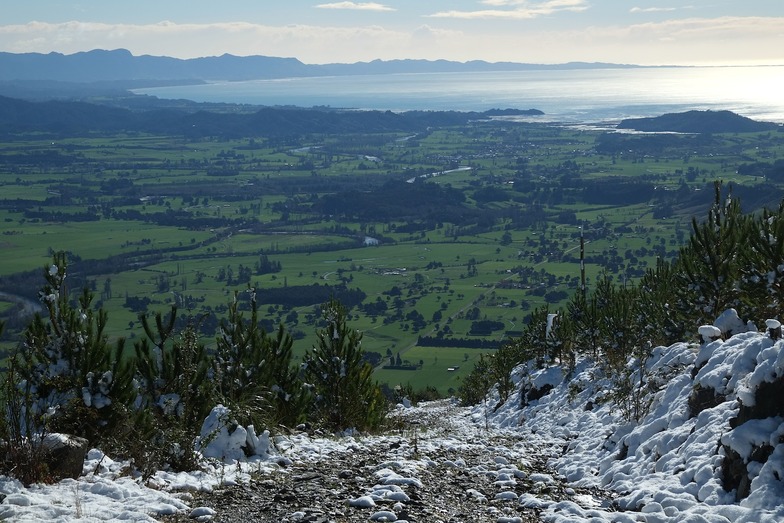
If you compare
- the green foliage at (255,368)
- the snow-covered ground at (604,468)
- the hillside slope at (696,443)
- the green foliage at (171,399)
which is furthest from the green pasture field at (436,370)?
the green foliage at (171,399)

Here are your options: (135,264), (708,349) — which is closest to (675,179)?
Answer: (135,264)

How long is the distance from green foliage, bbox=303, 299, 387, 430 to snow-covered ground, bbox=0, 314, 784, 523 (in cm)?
327

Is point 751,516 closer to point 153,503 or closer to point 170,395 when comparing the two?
point 153,503

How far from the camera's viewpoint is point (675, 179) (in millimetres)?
186875

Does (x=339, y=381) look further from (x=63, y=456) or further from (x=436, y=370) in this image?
(x=436, y=370)

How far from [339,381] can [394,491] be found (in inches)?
361

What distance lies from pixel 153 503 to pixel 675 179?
192601mm

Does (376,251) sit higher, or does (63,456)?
(63,456)

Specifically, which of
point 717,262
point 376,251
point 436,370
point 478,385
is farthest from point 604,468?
point 376,251

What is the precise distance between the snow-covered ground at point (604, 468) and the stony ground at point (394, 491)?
5cm

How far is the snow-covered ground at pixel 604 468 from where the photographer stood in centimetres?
869

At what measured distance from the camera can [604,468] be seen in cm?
1229

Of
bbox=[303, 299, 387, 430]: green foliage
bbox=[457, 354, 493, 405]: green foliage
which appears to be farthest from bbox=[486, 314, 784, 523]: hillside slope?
bbox=[457, 354, 493, 405]: green foliage

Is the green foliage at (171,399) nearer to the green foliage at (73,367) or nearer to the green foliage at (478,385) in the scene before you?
the green foliage at (73,367)
